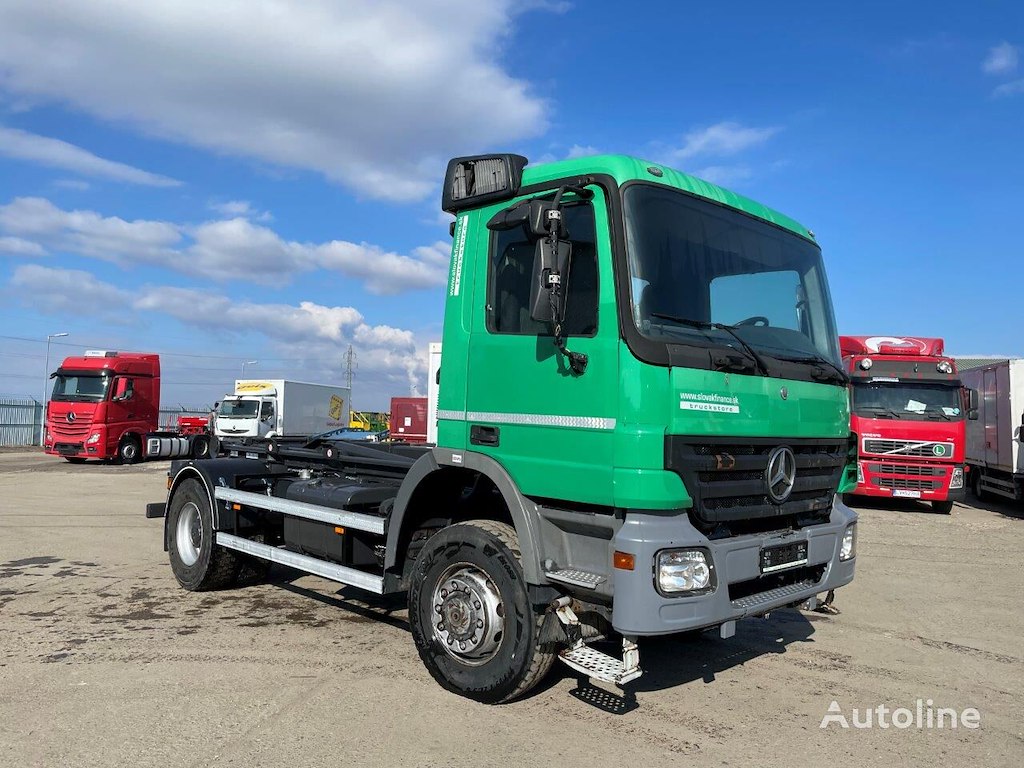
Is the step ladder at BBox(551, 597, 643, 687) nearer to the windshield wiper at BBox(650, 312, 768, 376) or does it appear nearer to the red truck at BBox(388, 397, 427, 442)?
the windshield wiper at BBox(650, 312, 768, 376)

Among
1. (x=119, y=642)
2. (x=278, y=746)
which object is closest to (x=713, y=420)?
(x=278, y=746)

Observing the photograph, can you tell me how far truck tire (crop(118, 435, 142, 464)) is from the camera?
25.8 meters

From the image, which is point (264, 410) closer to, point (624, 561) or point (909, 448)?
point (909, 448)

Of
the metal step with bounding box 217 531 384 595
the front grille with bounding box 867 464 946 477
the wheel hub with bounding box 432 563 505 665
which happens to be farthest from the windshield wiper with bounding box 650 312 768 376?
the front grille with bounding box 867 464 946 477

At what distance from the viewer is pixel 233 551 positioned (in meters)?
7.21

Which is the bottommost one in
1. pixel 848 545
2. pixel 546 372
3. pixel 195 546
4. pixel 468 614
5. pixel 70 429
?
pixel 195 546

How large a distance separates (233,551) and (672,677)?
4.20m

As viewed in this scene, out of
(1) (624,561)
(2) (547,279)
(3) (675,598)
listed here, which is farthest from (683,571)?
(2) (547,279)

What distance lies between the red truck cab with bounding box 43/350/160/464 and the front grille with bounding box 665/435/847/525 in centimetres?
2501

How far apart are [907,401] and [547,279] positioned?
13366 millimetres

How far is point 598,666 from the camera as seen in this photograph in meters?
3.98

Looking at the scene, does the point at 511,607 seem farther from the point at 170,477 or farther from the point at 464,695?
the point at 170,477

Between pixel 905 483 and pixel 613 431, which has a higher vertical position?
pixel 613 431

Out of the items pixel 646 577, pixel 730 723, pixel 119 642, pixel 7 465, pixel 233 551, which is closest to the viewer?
pixel 646 577
